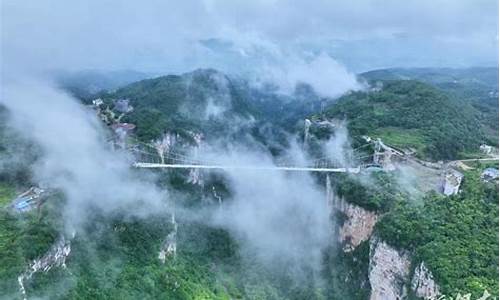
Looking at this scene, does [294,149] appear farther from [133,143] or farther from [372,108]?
[133,143]

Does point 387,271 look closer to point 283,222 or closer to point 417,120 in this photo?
point 283,222

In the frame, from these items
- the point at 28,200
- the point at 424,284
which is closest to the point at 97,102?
the point at 28,200

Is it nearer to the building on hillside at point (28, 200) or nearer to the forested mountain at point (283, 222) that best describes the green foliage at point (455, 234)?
the forested mountain at point (283, 222)

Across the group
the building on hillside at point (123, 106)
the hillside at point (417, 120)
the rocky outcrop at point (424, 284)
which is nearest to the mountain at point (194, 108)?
the building on hillside at point (123, 106)

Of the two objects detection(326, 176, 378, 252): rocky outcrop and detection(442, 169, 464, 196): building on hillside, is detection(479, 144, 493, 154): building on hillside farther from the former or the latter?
detection(326, 176, 378, 252): rocky outcrop

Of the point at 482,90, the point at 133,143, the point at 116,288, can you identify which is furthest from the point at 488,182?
the point at 482,90

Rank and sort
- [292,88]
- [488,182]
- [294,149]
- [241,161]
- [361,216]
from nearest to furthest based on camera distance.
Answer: [488,182]
[361,216]
[241,161]
[294,149]
[292,88]
